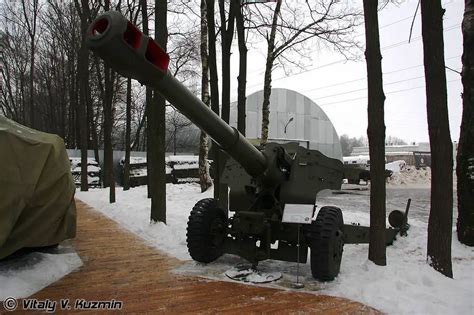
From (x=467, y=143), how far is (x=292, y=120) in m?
A: 23.6

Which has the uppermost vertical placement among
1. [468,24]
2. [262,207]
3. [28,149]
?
[468,24]

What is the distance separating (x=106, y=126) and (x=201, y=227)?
990cm

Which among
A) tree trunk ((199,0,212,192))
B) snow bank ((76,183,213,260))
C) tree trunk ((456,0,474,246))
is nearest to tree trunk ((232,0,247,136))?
snow bank ((76,183,213,260))

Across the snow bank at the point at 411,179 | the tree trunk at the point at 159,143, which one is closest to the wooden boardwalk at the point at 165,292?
the tree trunk at the point at 159,143

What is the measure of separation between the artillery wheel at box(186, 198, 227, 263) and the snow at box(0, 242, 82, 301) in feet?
4.75

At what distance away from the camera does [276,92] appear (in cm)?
3039

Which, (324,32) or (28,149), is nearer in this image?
(28,149)

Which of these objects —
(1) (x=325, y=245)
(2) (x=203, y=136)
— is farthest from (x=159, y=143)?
(2) (x=203, y=136)

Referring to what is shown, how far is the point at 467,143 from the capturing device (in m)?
7.38

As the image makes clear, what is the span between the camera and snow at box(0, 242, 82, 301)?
182 inches

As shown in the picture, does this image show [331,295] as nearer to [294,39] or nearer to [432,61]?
[432,61]

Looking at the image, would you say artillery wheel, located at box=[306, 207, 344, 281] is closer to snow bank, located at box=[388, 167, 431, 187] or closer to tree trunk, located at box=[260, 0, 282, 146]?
tree trunk, located at box=[260, 0, 282, 146]

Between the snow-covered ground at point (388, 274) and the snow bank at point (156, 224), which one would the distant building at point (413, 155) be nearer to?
the snow bank at point (156, 224)

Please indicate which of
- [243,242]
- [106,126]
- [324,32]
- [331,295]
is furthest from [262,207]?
[324,32]
